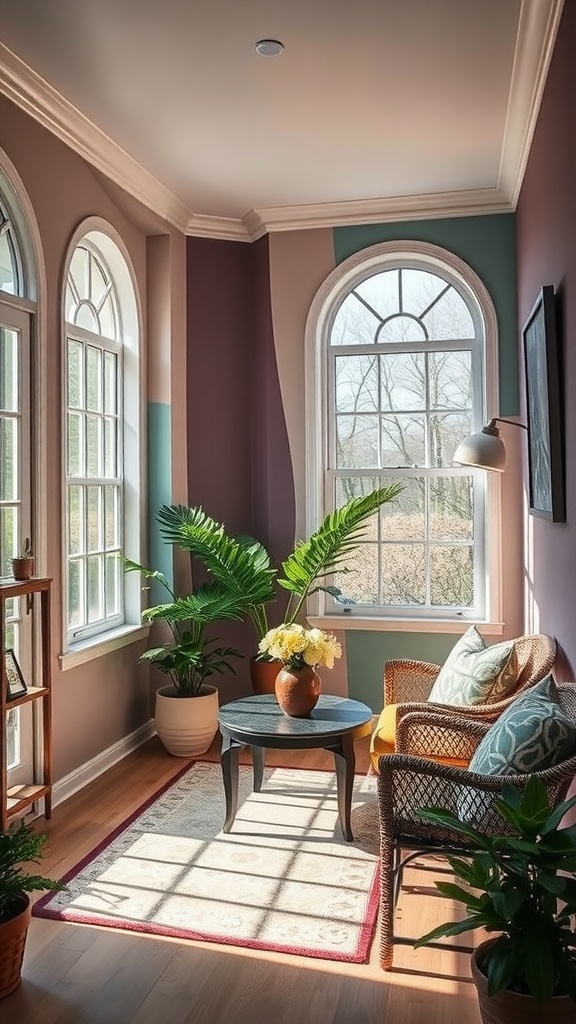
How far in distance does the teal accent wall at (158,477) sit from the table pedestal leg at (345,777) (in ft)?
5.80

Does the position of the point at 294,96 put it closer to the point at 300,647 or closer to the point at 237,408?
the point at 237,408

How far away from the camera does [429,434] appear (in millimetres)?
4742

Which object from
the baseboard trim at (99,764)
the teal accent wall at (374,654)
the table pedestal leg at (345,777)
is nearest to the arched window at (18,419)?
the baseboard trim at (99,764)

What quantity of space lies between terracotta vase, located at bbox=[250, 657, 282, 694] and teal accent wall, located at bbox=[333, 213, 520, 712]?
54 centimetres

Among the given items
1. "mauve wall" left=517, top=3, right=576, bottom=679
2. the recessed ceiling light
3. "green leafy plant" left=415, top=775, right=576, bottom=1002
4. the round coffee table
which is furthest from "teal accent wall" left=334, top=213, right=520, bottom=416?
"green leafy plant" left=415, top=775, right=576, bottom=1002

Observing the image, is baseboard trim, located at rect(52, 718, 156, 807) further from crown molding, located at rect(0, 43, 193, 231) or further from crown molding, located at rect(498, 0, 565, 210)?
crown molding, located at rect(498, 0, 565, 210)

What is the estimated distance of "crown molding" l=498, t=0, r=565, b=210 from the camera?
2789mm

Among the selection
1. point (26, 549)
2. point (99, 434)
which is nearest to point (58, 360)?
point (99, 434)

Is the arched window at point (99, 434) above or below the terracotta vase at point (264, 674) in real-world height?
above

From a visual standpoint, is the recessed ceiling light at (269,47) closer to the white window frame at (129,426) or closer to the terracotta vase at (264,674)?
the white window frame at (129,426)

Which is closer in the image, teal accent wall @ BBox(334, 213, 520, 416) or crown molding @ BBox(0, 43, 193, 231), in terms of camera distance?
crown molding @ BBox(0, 43, 193, 231)

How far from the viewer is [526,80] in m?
3.23

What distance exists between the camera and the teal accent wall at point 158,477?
4.61m

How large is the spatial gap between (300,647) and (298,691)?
0.18 metres
